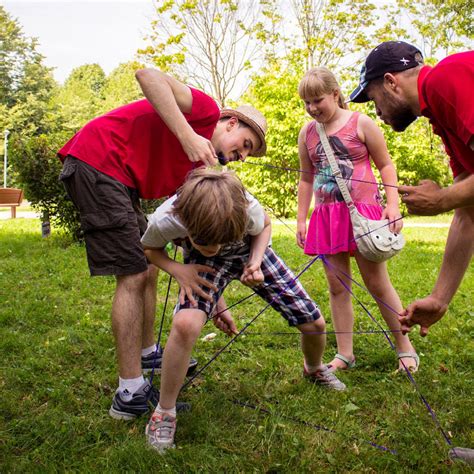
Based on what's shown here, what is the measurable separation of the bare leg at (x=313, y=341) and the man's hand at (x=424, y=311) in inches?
15.1

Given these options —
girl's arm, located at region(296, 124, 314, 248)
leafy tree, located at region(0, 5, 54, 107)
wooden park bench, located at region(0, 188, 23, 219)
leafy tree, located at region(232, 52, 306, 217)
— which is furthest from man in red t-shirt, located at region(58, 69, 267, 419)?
leafy tree, located at region(0, 5, 54, 107)

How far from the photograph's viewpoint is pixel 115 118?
8.67 feet

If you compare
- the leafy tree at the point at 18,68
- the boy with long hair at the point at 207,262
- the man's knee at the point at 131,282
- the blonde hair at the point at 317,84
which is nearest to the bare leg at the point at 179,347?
the boy with long hair at the point at 207,262

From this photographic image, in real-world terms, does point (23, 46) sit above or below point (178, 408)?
above

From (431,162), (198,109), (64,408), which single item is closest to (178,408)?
(64,408)

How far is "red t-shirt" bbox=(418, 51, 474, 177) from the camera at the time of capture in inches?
72.1

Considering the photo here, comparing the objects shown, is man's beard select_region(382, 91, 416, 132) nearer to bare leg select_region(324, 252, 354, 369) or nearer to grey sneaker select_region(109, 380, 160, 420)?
bare leg select_region(324, 252, 354, 369)

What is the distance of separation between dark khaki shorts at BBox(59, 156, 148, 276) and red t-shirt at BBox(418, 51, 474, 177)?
1.39 meters

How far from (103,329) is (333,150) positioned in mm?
2014

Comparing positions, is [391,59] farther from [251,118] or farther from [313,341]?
[313,341]

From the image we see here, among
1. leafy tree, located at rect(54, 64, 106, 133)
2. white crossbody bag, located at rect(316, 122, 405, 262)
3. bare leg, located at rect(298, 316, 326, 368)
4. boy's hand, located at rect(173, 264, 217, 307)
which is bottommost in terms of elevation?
bare leg, located at rect(298, 316, 326, 368)

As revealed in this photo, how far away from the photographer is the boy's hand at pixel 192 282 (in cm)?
234

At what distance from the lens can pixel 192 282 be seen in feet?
7.75

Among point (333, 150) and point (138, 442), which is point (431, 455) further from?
point (333, 150)
